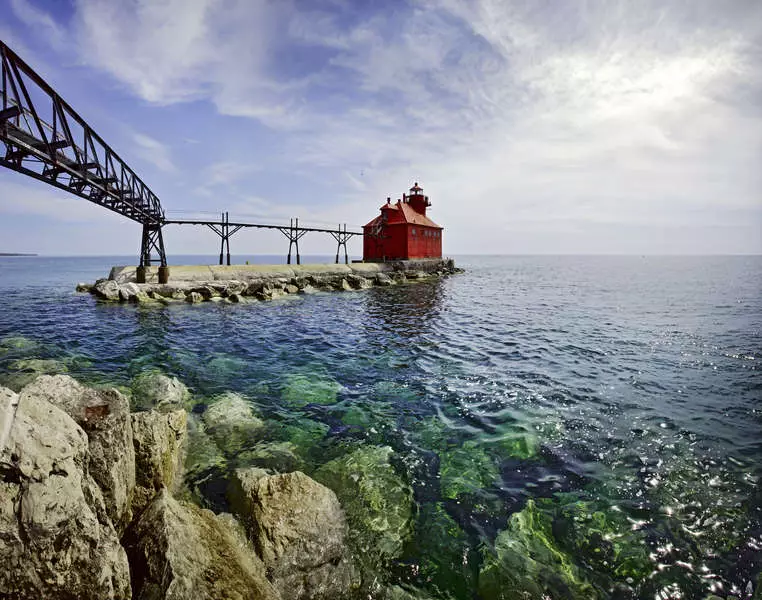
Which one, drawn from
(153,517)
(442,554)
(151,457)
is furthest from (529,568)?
(151,457)

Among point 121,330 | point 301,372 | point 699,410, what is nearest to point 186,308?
point 121,330

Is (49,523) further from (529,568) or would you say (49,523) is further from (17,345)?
(17,345)

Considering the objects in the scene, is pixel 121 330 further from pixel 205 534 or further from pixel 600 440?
pixel 600 440

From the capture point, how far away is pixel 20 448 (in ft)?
7.98

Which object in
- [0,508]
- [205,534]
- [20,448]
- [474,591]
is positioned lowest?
[474,591]

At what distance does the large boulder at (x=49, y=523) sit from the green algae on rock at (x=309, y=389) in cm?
522

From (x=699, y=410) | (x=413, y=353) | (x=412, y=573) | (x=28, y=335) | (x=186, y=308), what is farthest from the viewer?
(x=186, y=308)

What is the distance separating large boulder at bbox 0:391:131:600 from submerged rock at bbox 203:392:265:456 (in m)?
3.39

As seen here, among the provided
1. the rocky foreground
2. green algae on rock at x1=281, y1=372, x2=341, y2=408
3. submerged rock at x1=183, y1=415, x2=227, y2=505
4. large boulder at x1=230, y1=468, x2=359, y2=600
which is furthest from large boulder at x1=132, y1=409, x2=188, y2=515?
green algae on rock at x1=281, y1=372, x2=341, y2=408

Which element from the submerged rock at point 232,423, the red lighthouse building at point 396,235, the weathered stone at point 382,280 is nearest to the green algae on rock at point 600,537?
the submerged rock at point 232,423

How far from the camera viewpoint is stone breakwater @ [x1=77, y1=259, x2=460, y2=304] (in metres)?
22.9

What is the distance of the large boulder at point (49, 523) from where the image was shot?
2223mm

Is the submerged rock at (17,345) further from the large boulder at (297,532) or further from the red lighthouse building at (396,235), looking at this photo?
the red lighthouse building at (396,235)

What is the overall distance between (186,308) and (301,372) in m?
13.9
